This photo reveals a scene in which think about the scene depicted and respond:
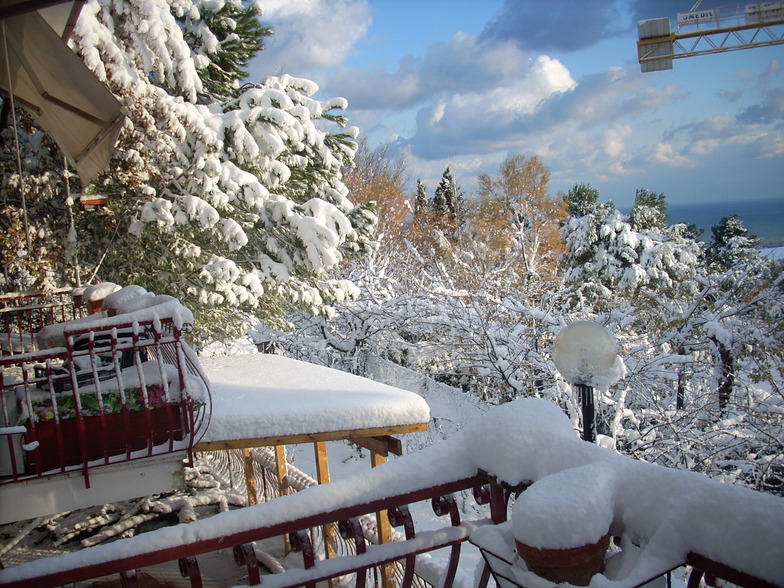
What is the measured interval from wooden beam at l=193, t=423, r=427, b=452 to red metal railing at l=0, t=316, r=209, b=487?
0.69 feet

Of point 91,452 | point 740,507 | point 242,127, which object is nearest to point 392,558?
point 740,507

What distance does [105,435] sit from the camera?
3.25 metres

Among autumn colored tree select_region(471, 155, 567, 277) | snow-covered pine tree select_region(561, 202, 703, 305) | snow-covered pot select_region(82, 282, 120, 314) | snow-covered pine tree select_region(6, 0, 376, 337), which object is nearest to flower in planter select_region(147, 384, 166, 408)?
snow-covered pot select_region(82, 282, 120, 314)

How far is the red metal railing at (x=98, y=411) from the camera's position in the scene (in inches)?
121

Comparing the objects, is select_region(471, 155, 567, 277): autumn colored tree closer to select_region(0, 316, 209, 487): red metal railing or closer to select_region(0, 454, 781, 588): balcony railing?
select_region(0, 316, 209, 487): red metal railing

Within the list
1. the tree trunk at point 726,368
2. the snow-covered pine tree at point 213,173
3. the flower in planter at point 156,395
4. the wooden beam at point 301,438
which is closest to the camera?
the flower in planter at point 156,395

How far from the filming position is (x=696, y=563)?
1016 mm

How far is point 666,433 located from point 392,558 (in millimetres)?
6843

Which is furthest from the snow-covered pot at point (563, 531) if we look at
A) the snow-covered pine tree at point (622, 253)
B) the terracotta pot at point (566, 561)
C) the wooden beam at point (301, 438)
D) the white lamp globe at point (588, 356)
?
the snow-covered pine tree at point (622, 253)

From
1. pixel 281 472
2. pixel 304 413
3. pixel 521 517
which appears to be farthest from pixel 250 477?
pixel 521 517

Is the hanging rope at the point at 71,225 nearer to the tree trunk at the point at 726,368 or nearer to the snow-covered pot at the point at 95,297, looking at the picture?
the snow-covered pot at the point at 95,297

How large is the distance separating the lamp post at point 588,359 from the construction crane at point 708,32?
18972mm

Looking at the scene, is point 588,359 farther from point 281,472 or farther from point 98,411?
point 281,472

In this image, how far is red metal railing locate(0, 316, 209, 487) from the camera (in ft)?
10.1
